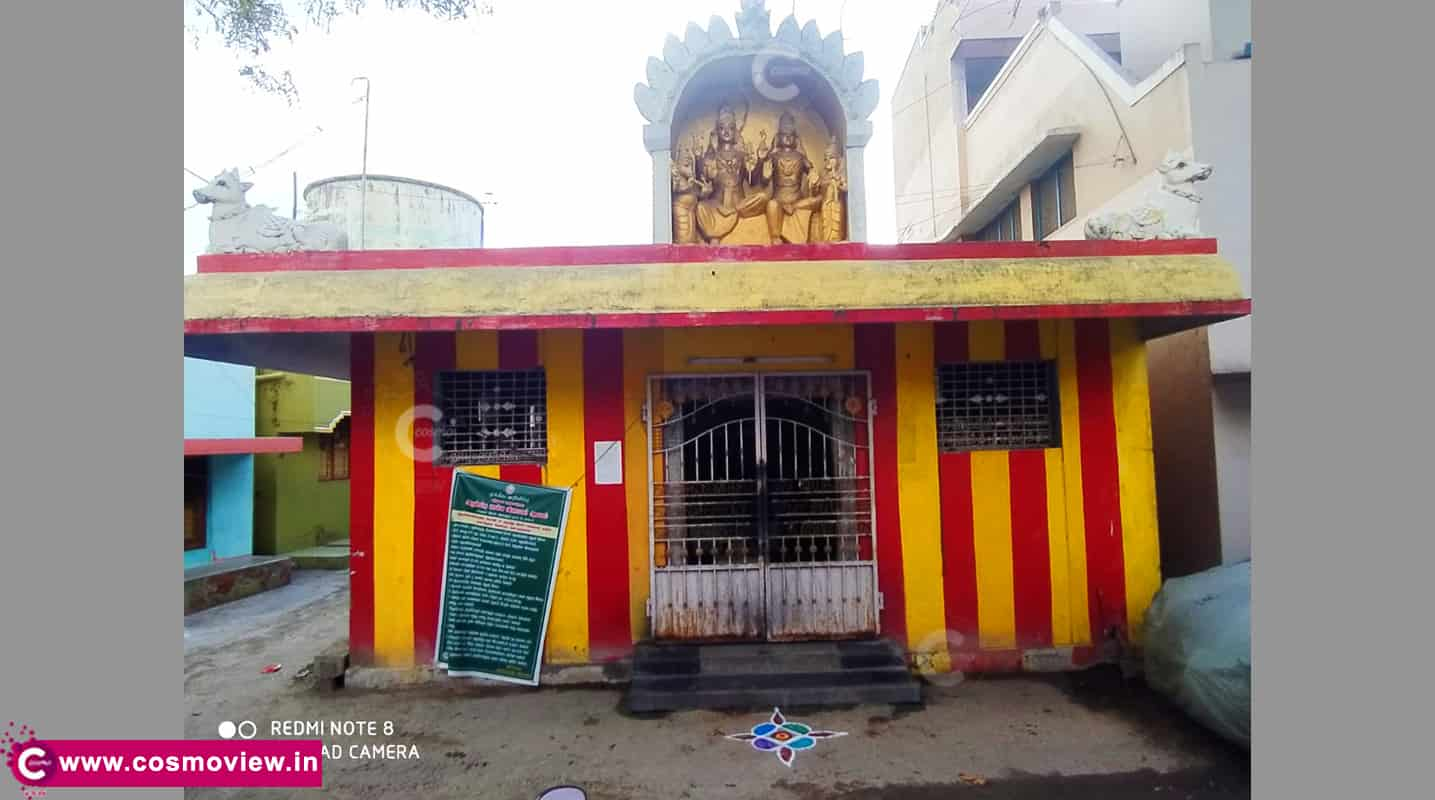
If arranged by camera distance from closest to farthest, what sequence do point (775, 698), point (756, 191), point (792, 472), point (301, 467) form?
1. point (775, 698)
2. point (792, 472)
3. point (756, 191)
4. point (301, 467)

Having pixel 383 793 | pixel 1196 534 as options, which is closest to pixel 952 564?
pixel 1196 534

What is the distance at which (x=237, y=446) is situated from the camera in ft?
37.5

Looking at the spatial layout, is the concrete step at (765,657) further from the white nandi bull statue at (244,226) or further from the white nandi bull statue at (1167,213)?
the white nandi bull statue at (244,226)

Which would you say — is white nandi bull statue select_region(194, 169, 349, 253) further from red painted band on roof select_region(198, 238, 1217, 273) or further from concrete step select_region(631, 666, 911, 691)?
concrete step select_region(631, 666, 911, 691)

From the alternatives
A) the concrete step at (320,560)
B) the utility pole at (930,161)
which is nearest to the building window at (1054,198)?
the utility pole at (930,161)

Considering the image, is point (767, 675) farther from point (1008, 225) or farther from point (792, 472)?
point (1008, 225)

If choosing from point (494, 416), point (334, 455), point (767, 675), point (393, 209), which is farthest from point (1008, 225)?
point (334, 455)

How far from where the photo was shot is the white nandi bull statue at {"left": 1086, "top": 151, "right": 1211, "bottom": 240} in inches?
219

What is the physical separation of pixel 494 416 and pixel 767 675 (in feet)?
9.49

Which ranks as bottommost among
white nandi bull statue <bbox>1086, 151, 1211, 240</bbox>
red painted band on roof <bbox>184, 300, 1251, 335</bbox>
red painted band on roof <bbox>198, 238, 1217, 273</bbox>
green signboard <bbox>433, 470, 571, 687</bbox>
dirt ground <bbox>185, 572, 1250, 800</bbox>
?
dirt ground <bbox>185, 572, 1250, 800</bbox>

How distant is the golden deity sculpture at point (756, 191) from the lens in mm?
6727

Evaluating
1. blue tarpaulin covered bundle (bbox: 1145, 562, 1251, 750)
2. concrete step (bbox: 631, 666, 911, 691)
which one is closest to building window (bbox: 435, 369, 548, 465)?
concrete step (bbox: 631, 666, 911, 691)

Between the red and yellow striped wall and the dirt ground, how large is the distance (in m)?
0.47

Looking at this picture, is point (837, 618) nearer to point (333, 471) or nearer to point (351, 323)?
point (351, 323)
